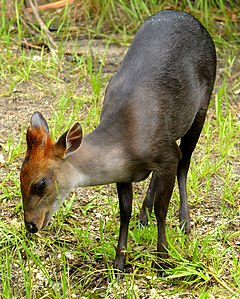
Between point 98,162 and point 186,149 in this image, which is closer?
point 98,162

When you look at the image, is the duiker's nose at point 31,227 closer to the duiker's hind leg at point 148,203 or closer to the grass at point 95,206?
the grass at point 95,206

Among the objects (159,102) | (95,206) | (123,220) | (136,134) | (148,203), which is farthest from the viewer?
(95,206)

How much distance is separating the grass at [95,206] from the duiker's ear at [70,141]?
28.8 inches

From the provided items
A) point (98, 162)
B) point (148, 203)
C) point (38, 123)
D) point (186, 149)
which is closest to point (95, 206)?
point (148, 203)

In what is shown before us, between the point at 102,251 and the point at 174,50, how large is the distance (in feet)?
4.82

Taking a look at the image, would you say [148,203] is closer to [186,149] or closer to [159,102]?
[186,149]

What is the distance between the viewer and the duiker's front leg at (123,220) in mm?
5488

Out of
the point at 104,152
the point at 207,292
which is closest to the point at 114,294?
the point at 207,292

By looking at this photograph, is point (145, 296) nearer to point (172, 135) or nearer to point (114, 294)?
point (114, 294)

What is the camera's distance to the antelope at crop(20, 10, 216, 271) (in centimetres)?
497

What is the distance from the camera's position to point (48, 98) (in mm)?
7801

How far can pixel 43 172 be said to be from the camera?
4.92 m

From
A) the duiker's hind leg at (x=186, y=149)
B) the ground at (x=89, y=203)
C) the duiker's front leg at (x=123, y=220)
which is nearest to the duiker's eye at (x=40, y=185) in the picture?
the ground at (x=89, y=203)

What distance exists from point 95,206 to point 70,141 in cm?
130
